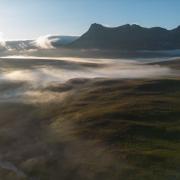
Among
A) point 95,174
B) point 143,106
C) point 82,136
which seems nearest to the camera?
point 95,174

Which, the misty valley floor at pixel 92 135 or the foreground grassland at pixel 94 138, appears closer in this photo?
the foreground grassland at pixel 94 138

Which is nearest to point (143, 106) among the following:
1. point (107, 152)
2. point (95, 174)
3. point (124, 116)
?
point (124, 116)

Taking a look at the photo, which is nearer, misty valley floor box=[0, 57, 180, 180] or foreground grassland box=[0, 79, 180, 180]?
foreground grassland box=[0, 79, 180, 180]

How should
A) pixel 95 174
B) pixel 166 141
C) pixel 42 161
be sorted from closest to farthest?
pixel 95 174
pixel 42 161
pixel 166 141

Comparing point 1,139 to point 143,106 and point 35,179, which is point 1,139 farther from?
point 143,106

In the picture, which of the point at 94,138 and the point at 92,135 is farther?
the point at 92,135

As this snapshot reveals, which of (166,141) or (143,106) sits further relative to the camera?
(143,106)
